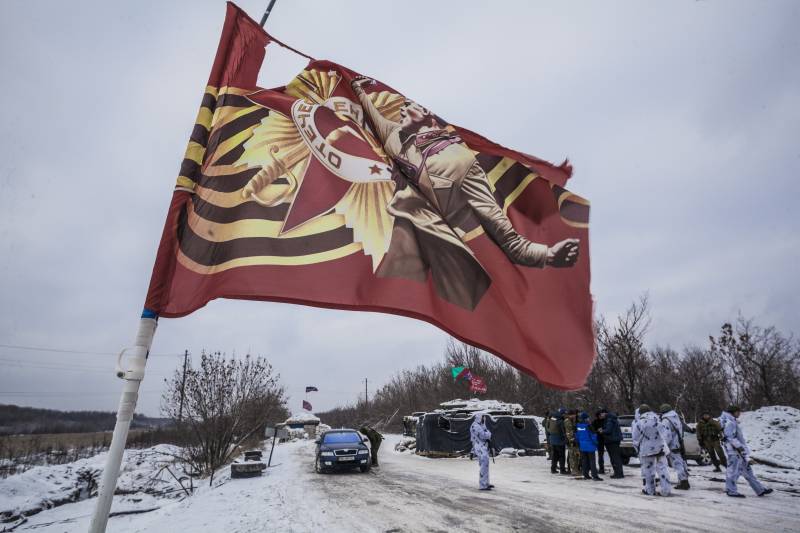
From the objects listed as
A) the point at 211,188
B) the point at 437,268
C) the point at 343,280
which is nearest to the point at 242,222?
the point at 211,188

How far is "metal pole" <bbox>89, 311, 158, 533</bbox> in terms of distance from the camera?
2.35 metres

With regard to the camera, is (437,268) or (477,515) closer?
(437,268)

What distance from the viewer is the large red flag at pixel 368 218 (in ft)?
11.0

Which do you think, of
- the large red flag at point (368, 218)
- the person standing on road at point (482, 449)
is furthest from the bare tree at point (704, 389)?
the large red flag at point (368, 218)

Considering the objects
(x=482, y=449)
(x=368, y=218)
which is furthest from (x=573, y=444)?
(x=368, y=218)

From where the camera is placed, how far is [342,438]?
19.0m

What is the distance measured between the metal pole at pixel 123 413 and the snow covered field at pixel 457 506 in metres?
6.50

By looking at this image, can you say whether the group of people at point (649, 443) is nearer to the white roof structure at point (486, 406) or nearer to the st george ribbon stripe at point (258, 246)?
the st george ribbon stripe at point (258, 246)

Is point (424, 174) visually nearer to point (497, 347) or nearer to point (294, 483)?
point (497, 347)

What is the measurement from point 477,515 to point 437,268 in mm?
6874

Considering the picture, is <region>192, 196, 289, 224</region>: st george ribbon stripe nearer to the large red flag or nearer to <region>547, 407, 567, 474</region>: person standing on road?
the large red flag

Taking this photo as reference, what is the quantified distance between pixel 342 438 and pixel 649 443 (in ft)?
38.8

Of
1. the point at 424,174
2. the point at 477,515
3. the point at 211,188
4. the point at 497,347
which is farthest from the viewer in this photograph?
the point at 477,515

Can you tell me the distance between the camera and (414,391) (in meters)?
74.1
